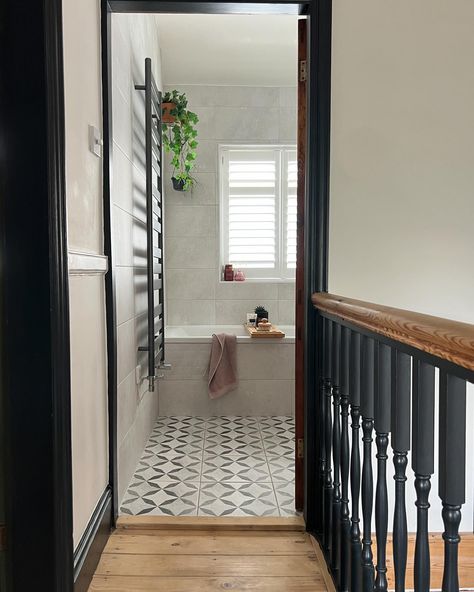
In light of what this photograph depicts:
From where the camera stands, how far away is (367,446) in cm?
151

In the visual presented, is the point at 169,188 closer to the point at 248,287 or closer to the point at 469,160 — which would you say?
the point at 248,287

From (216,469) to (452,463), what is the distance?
92.7 inches

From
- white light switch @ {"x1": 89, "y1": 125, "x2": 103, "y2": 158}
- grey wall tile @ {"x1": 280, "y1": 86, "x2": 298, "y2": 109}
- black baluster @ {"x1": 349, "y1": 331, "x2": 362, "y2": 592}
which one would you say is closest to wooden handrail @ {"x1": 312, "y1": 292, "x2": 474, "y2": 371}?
black baluster @ {"x1": 349, "y1": 331, "x2": 362, "y2": 592}

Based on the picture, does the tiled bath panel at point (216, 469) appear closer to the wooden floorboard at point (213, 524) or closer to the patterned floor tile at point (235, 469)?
the patterned floor tile at point (235, 469)

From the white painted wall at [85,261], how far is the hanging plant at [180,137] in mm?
2073

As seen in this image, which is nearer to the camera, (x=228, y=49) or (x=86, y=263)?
(x=86, y=263)

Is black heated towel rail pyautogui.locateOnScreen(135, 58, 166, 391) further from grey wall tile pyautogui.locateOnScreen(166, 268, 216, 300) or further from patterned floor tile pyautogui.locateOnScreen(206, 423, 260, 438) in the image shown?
grey wall tile pyautogui.locateOnScreen(166, 268, 216, 300)

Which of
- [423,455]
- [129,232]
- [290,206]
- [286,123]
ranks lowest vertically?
[423,455]

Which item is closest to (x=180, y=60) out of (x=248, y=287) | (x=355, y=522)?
(x=248, y=287)

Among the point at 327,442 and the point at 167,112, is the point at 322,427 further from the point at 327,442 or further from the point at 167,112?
the point at 167,112

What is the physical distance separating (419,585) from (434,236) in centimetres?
162

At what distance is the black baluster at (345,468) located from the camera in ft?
5.76

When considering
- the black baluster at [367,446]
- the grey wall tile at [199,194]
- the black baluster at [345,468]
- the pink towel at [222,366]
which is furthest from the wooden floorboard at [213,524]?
the grey wall tile at [199,194]

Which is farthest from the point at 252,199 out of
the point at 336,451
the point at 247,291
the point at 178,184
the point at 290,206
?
the point at 336,451
